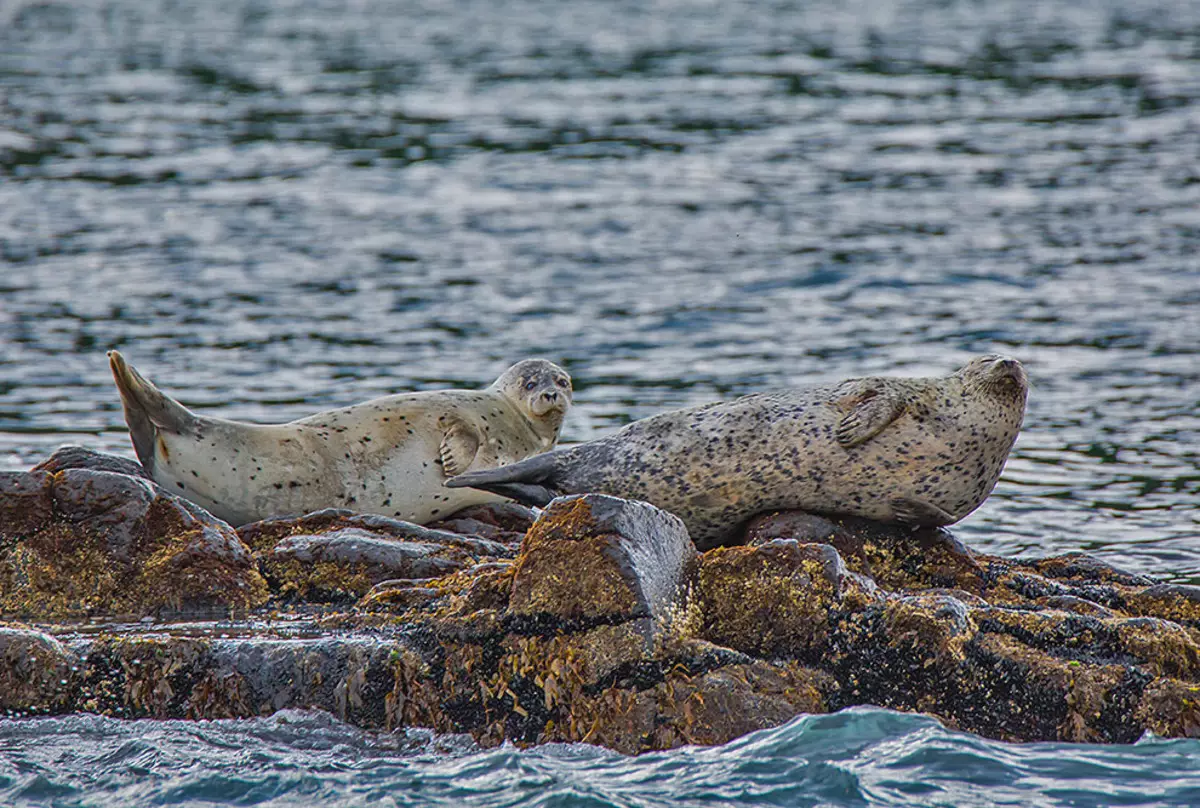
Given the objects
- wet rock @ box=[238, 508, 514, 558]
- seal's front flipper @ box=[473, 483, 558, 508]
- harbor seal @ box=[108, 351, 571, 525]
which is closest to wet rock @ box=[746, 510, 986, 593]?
seal's front flipper @ box=[473, 483, 558, 508]

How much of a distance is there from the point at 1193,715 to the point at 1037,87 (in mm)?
21009

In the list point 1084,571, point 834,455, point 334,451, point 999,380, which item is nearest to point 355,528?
point 334,451

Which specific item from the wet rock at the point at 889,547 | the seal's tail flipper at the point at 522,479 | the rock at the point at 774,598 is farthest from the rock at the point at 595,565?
the seal's tail flipper at the point at 522,479

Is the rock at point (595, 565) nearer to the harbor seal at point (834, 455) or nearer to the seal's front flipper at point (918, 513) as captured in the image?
the harbor seal at point (834, 455)

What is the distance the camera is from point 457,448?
7551mm

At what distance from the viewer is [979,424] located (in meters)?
6.61

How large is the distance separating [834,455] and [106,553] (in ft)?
9.06

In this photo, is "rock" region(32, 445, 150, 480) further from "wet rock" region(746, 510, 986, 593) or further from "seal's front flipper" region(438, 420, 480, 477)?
"wet rock" region(746, 510, 986, 593)

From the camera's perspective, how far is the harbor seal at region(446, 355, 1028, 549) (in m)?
6.48

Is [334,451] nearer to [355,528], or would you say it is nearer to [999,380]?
[355,528]

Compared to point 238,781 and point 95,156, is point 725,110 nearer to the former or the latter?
point 95,156

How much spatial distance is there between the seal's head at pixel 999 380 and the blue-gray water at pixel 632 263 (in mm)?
1527

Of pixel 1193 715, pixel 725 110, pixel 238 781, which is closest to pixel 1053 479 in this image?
pixel 1193 715

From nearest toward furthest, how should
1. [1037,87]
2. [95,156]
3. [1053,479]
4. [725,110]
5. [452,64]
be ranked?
[1053,479]
[95,156]
[725,110]
[1037,87]
[452,64]
